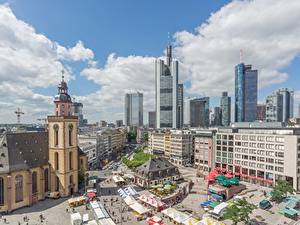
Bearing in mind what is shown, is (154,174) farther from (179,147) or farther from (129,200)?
(179,147)

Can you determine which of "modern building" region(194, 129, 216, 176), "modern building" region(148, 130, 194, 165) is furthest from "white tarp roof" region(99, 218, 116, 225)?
"modern building" region(148, 130, 194, 165)

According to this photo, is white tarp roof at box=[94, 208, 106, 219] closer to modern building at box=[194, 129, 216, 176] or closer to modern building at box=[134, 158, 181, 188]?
modern building at box=[134, 158, 181, 188]

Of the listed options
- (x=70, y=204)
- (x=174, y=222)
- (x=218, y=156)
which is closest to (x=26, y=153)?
(x=70, y=204)

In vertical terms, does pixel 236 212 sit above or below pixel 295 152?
below

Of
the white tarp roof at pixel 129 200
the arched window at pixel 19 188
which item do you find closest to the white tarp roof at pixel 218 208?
the white tarp roof at pixel 129 200

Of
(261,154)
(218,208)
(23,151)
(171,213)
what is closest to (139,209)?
(171,213)

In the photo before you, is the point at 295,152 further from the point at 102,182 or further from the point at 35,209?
the point at 35,209
